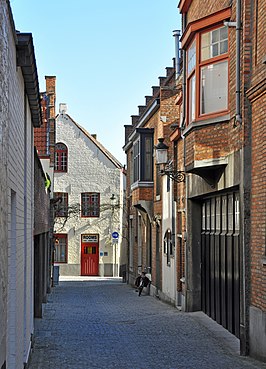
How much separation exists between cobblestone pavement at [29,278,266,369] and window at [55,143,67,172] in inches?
1000

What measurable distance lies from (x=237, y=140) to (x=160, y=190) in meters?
13.8

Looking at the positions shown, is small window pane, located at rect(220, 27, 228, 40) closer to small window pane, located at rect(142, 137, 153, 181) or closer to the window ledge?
the window ledge

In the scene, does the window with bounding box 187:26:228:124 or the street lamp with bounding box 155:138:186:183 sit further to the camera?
the street lamp with bounding box 155:138:186:183

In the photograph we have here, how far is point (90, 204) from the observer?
50469 millimetres

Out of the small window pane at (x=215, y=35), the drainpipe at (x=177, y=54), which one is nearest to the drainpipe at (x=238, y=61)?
the small window pane at (x=215, y=35)

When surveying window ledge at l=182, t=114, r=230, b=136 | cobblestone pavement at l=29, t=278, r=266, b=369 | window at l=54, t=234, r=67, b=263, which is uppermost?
window ledge at l=182, t=114, r=230, b=136

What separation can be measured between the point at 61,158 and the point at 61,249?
6.15 meters

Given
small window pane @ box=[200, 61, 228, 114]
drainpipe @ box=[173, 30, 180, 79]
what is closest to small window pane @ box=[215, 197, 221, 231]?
small window pane @ box=[200, 61, 228, 114]

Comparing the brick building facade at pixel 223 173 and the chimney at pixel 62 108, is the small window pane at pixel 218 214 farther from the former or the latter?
the chimney at pixel 62 108

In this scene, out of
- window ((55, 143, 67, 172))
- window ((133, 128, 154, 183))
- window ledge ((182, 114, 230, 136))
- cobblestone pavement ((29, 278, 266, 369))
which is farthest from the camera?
window ((55, 143, 67, 172))

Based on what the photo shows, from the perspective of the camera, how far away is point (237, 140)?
14531 millimetres

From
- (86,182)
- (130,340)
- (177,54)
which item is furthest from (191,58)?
(86,182)

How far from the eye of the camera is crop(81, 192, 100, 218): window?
50300 mm

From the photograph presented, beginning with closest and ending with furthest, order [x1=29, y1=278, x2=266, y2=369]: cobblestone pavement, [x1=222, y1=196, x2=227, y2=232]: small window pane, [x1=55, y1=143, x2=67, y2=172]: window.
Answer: [x1=29, y1=278, x2=266, y2=369]: cobblestone pavement
[x1=222, y1=196, x2=227, y2=232]: small window pane
[x1=55, y1=143, x2=67, y2=172]: window
